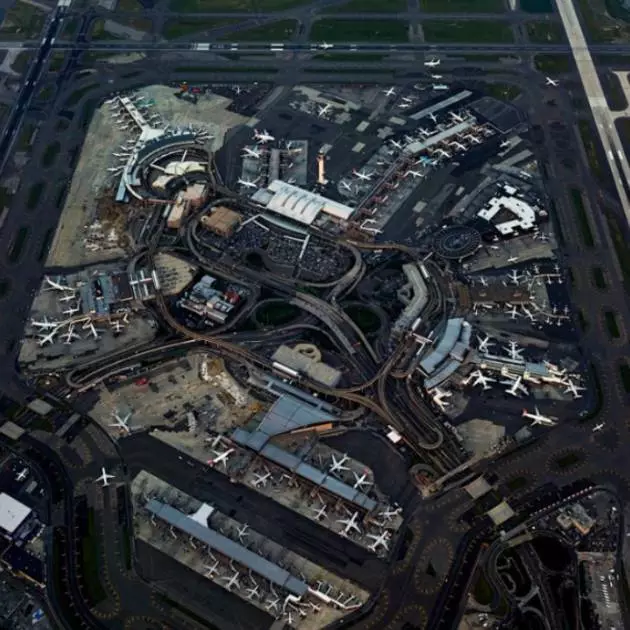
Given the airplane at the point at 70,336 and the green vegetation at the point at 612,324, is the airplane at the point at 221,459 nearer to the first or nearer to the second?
the airplane at the point at 70,336

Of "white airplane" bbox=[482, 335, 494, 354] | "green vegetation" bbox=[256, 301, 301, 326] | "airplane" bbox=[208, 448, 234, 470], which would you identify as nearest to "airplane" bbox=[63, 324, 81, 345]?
"green vegetation" bbox=[256, 301, 301, 326]

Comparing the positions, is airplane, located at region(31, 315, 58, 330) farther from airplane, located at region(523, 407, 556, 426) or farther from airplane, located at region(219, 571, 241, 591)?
airplane, located at region(523, 407, 556, 426)

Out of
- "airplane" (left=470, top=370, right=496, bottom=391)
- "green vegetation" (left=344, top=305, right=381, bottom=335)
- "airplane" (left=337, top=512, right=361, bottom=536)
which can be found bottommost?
"airplane" (left=337, top=512, right=361, bottom=536)

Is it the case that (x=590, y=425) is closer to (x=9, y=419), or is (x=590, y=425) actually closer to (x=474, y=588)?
(x=474, y=588)

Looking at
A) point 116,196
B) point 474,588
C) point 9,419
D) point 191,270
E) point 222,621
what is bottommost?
point 222,621

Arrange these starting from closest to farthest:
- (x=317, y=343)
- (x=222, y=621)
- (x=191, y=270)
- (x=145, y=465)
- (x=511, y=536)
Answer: (x=222, y=621)
(x=511, y=536)
(x=145, y=465)
(x=317, y=343)
(x=191, y=270)

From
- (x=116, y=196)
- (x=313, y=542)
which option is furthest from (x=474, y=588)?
(x=116, y=196)
